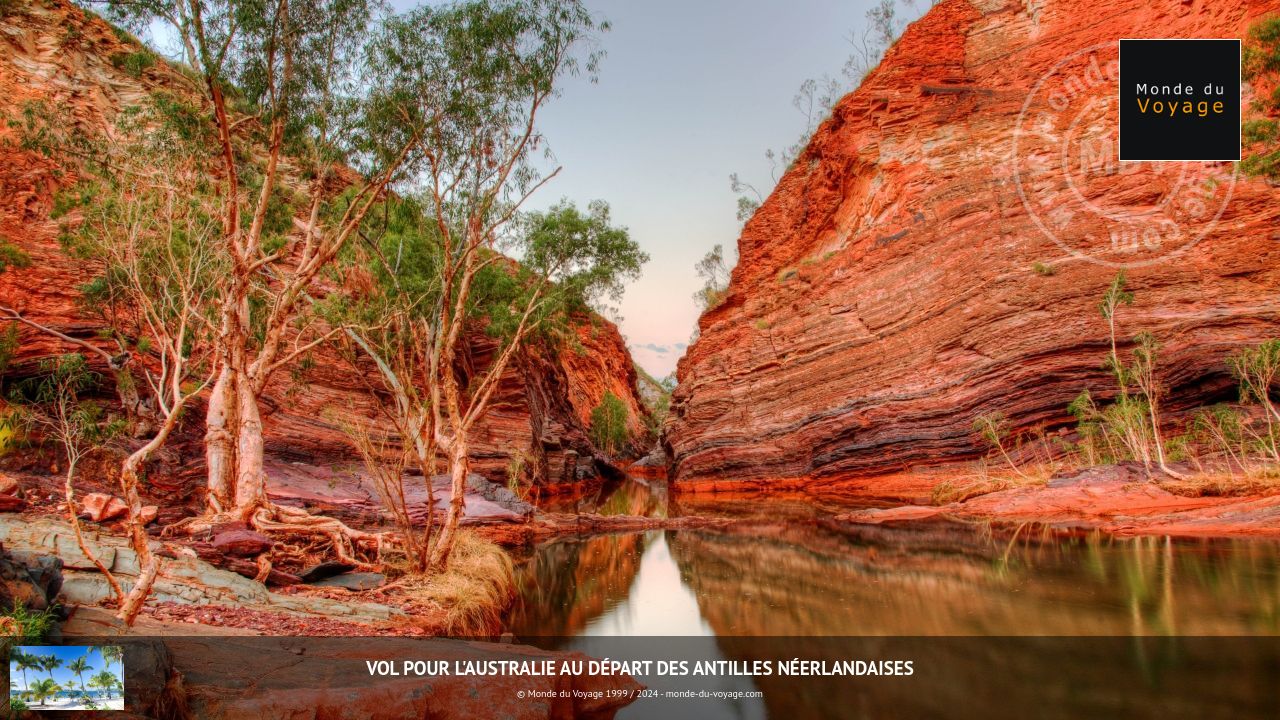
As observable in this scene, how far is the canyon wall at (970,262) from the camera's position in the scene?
19594 mm

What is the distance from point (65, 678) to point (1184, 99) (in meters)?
26.7

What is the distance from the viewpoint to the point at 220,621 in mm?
5883

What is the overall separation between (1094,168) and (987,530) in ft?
58.8

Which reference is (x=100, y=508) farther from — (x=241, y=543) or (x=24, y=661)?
(x=24, y=661)

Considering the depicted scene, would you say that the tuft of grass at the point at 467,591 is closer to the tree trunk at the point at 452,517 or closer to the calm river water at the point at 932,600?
the tree trunk at the point at 452,517

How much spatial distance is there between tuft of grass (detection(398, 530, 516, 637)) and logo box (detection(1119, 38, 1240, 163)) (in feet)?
75.6

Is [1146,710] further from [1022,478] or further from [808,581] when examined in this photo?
[1022,478]

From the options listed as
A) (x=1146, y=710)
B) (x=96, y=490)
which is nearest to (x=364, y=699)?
(x=1146, y=710)

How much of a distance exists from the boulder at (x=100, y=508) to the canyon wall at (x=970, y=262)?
920 inches

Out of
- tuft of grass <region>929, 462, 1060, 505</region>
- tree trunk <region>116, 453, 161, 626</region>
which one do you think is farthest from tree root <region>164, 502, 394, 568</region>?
tuft of grass <region>929, 462, 1060, 505</region>

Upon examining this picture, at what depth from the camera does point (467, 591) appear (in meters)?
8.29

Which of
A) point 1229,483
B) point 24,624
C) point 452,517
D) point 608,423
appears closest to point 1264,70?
point 1229,483

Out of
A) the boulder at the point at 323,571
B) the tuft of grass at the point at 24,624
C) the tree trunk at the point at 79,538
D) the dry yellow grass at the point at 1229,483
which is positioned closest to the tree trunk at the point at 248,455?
the boulder at the point at 323,571

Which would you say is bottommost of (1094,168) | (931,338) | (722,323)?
(931,338)
